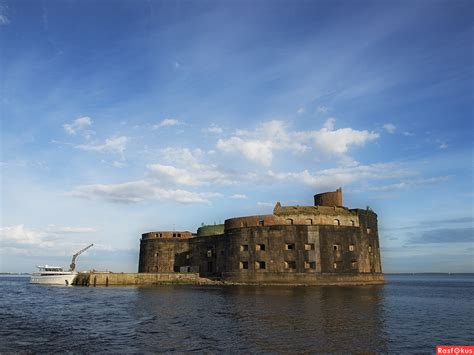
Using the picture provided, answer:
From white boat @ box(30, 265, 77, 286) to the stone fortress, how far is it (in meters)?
22.3

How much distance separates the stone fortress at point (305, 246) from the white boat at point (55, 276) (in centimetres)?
2225

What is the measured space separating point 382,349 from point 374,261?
48.8m

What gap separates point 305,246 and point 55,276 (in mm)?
40768

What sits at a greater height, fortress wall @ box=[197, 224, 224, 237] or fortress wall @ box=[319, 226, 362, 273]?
fortress wall @ box=[197, 224, 224, 237]

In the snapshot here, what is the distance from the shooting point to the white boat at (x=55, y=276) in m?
63.7

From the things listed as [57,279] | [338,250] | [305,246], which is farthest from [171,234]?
[338,250]

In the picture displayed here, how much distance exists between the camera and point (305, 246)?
57.2m

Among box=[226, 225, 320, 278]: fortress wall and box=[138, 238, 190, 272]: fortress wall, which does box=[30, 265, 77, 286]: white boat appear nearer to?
box=[138, 238, 190, 272]: fortress wall

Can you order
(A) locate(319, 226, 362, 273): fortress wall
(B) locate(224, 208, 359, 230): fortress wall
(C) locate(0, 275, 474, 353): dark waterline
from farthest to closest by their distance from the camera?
(B) locate(224, 208, 359, 230): fortress wall → (A) locate(319, 226, 362, 273): fortress wall → (C) locate(0, 275, 474, 353): dark waterline

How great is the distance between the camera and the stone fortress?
5666 cm

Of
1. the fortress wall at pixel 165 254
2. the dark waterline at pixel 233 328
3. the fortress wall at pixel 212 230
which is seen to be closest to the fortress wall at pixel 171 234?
the fortress wall at pixel 165 254

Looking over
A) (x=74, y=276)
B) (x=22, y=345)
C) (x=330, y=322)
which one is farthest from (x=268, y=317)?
(x=74, y=276)

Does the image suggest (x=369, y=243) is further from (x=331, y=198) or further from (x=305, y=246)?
(x=305, y=246)

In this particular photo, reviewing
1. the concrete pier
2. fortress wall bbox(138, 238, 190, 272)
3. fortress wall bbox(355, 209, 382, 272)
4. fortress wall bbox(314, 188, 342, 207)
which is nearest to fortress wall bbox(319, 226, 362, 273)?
fortress wall bbox(355, 209, 382, 272)
